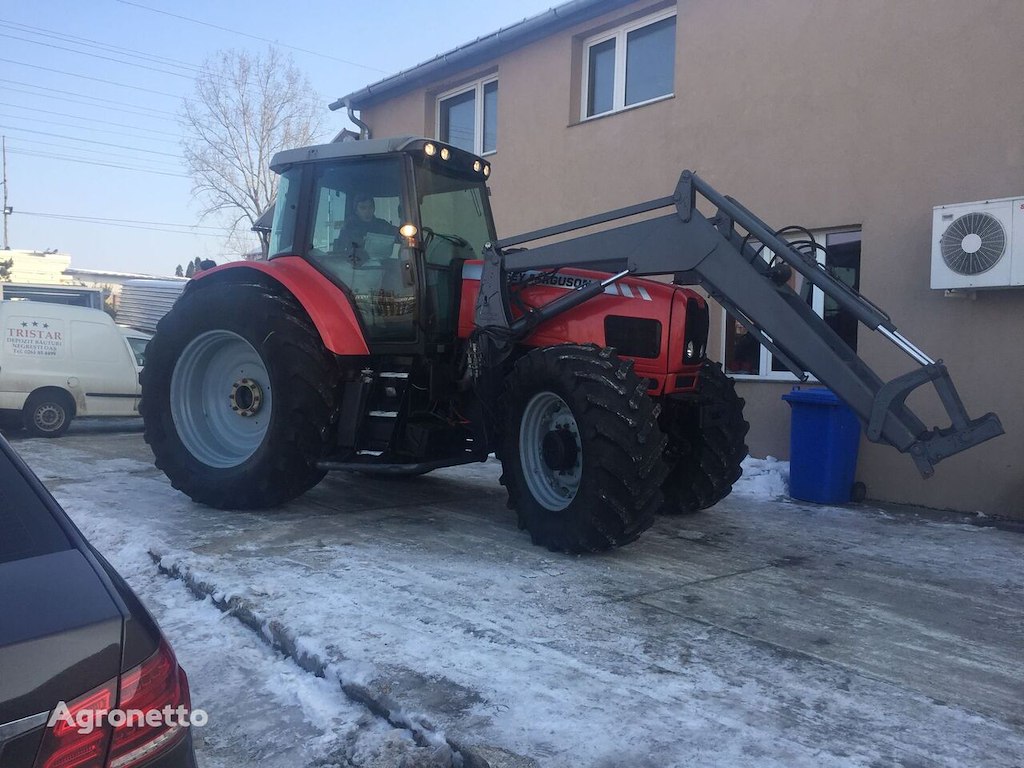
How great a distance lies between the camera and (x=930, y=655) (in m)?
3.55

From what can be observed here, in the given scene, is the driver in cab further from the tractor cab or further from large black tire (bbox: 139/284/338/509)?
large black tire (bbox: 139/284/338/509)

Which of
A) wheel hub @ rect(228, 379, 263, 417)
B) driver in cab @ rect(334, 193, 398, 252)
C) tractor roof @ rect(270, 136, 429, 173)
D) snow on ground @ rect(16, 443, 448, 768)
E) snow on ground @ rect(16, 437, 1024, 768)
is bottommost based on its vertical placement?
snow on ground @ rect(16, 443, 448, 768)

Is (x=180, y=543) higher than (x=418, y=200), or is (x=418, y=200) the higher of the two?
(x=418, y=200)

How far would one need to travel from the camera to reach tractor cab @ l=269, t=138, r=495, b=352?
18.9 ft

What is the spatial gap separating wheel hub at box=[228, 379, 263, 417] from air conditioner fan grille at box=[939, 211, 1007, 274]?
543cm

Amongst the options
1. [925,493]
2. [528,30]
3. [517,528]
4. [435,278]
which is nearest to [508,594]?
[517,528]

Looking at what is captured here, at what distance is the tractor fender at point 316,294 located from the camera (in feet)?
18.5

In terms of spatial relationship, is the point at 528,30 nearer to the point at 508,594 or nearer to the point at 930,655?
the point at 508,594

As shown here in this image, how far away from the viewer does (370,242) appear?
19.5 ft

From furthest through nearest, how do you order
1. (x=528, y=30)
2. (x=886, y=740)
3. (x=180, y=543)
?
(x=528, y=30) → (x=180, y=543) → (x=886, y=740)

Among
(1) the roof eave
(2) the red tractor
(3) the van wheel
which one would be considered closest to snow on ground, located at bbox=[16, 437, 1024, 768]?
(2) the red tractor

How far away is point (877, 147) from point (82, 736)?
24.4ft

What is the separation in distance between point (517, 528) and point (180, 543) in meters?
2.16

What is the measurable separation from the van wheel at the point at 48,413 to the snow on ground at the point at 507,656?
549 centimetres
